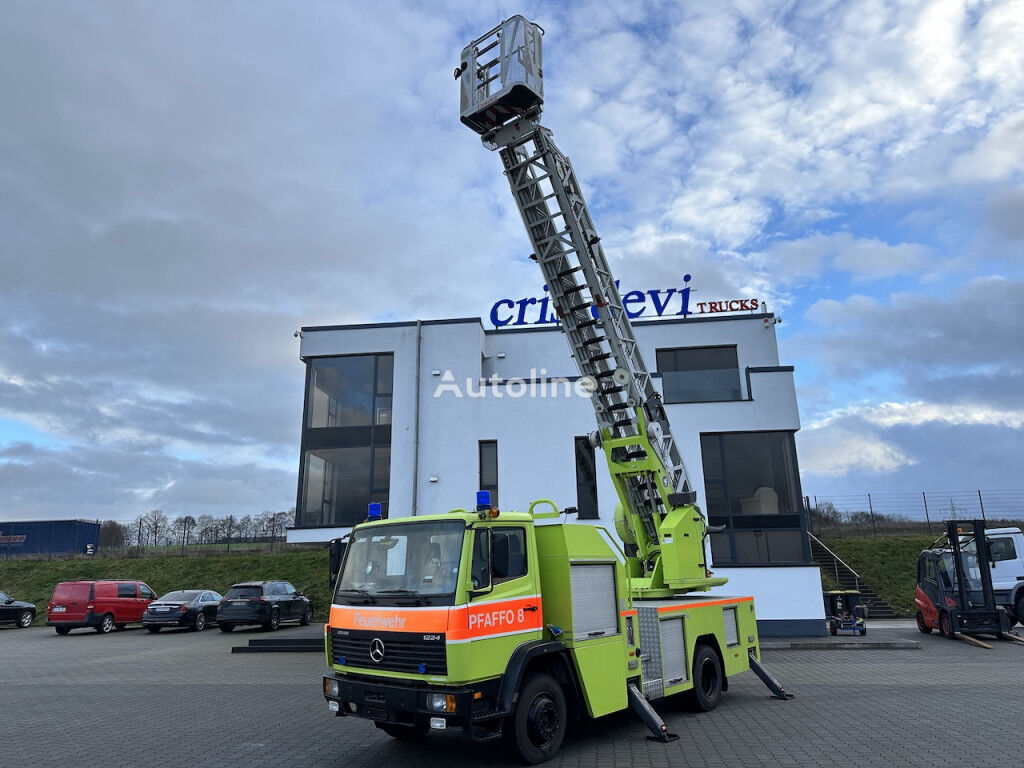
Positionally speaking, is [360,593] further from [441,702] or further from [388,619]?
[441,702]

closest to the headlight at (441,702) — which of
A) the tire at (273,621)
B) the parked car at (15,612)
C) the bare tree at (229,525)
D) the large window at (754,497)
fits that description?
the large window at (754,497)

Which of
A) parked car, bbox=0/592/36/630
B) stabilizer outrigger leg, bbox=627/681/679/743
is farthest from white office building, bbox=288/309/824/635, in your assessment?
parked car, bbox=0/592/36/630

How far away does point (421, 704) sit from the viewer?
18.9 feet

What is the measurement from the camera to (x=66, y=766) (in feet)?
20.9

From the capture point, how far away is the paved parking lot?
258 inches

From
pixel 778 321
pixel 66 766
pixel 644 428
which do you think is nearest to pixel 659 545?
pixel 644 428

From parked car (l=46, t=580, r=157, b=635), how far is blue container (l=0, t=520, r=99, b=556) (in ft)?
63.1

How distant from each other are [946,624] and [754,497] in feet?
17.1

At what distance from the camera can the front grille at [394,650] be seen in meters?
5.81

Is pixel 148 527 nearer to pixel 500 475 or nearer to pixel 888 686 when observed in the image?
pixel 500 475

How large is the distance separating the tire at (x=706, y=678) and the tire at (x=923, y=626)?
38.1 ft

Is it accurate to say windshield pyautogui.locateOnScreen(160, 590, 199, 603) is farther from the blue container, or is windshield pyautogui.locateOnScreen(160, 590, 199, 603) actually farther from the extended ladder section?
the blue container

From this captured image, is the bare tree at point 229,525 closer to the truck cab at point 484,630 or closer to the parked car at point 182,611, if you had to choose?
the parked car at point 182,611

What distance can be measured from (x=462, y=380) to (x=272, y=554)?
1647 centimetres
